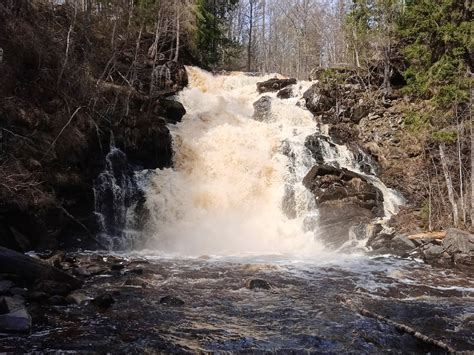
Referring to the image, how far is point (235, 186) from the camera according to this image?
19141 millimetres

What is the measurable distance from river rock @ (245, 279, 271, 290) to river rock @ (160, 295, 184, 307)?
193 cm

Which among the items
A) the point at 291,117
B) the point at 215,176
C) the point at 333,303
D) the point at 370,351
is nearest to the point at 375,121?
the point at 291,117

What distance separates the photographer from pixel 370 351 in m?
6.41

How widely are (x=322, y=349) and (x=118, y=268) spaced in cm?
664

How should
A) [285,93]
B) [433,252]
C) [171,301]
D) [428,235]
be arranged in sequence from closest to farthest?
1. [171,301]
2. [433,252]
3. [428,235]
4. [285,93]

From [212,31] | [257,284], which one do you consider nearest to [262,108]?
[212,31]

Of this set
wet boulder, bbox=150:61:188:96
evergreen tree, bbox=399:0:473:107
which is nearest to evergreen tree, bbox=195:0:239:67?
wet boulder, bbox=150:61:188:96

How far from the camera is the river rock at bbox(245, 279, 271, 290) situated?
32.8ft

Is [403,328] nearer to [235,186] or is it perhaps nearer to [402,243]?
[402,243]

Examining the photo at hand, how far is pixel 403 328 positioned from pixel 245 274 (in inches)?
196

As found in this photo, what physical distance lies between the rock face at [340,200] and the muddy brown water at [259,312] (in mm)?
3803

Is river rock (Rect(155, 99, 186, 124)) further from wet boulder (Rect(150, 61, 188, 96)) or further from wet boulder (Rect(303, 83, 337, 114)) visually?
wet boulder (Rect(303, 83, 337, 114))

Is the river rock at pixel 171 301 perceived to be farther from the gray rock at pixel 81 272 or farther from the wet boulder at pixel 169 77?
the wet boulder at pixel 169 77

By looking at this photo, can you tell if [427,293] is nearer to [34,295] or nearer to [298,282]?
[298,282]
